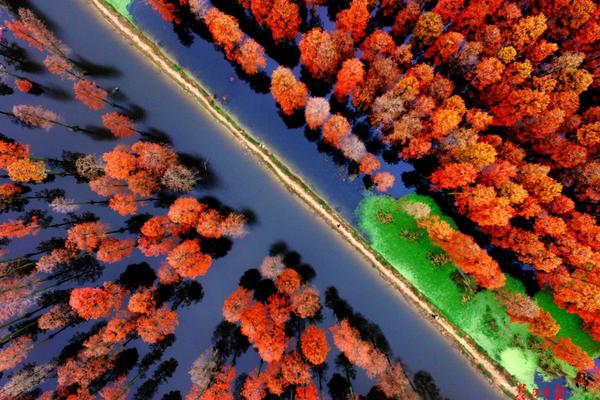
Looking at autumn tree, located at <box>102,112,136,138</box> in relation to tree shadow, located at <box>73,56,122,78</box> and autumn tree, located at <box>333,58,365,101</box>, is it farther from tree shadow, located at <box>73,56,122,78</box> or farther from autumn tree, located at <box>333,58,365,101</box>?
autumn tree, located at <box>333,58,365,101</box>

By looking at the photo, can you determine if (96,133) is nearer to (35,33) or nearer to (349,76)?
(35,33)

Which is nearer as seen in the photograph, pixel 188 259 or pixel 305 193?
pixel 188 259

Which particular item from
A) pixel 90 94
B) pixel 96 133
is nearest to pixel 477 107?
pixel 96 133

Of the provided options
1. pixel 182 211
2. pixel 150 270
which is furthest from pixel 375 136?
pixel 150 270

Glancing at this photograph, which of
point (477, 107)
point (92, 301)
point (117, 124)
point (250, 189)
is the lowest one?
point (92, 301)

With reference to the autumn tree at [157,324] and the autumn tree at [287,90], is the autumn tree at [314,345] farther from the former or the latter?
the autumn tree at [287,90]

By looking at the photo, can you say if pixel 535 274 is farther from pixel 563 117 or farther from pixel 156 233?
pixel 156 233

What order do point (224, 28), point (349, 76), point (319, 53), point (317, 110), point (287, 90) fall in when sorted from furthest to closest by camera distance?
point (317, 110) < point (287, 90) < point (224, 28) < point (349, 76) < point (319, 53)
